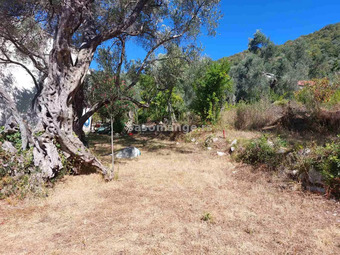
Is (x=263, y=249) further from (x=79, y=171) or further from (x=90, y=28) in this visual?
(x=90, y=28)

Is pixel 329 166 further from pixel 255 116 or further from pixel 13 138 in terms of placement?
pixel 13 138

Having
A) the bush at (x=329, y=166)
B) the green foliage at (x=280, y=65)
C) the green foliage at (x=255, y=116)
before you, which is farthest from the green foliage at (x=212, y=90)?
the green foliage at (x=280, y=65)

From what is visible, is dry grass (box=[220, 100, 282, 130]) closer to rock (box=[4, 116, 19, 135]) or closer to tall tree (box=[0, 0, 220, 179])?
tall tree (box=[0, 0, 220, 179])

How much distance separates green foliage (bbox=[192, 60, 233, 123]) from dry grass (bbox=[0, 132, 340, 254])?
571 cm

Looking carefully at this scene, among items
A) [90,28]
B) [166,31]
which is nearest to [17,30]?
[90,28]

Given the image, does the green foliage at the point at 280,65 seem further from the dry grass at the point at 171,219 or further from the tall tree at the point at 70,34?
the dry grass at the point at 171,219

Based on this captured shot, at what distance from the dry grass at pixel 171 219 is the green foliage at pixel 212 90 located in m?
5.71

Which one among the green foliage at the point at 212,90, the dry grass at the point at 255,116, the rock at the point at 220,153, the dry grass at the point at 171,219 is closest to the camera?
the dry grass at the point at 171,219

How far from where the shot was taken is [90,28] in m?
5.80

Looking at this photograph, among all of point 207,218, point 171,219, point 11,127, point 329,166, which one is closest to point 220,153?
point 329,166

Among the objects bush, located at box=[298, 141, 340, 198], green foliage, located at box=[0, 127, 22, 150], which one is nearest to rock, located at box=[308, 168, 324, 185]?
bush, located at box=[298, 141, 340, 198]

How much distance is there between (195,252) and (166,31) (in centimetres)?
704

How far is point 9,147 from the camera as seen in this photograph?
383 centimetres

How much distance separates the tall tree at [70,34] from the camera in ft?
14.0
